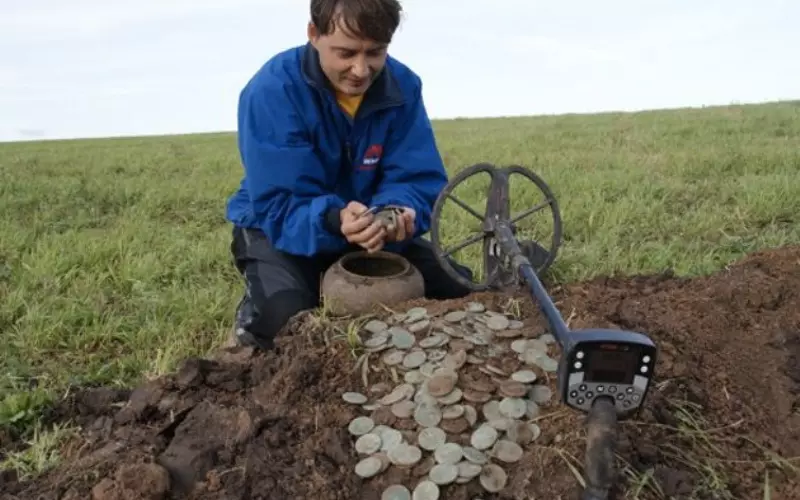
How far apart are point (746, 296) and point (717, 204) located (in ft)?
7.96

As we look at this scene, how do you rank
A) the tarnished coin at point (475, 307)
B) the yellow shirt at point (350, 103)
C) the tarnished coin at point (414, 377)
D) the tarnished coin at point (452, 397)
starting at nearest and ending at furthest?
the tarnished coin at point (452, 397) < the tarnished coin at point (414, 377) < the tarnished coin at point (475, 307) < the yellow shirt at point (350, 103)

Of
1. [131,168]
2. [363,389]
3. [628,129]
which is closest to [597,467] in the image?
[363,389]

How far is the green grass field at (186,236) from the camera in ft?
10.5

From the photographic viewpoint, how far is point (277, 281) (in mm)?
3061

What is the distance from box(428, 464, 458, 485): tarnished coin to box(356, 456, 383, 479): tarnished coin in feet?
0.42

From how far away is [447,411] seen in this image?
2.00 meters

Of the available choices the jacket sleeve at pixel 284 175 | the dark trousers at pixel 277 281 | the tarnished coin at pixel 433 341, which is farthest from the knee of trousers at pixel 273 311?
the tarnished coin at pixel 433 341

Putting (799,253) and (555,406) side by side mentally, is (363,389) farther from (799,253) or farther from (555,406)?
(799,253)

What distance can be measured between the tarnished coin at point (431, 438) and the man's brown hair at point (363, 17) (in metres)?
1.43

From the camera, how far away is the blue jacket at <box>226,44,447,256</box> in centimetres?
296

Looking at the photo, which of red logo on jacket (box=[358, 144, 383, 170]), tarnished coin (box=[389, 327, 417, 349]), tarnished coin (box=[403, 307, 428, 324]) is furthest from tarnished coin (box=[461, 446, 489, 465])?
red logo on jacket (box=[358, 144, 383, 170])

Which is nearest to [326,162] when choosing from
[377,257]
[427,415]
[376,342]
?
[377,257]

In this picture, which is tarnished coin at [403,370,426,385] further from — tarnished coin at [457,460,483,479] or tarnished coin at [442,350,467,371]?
tarnished coin at [457,460,483,479]

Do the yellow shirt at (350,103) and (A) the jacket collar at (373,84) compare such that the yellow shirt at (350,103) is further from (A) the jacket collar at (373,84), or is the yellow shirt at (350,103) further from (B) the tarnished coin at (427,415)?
(B) the tarnished coin at (427,415)
